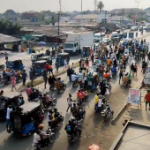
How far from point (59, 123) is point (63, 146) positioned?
1.98m

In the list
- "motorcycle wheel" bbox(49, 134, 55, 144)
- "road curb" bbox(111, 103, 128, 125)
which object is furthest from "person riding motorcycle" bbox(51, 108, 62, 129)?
"road curb" bbox(111, 103, 128, 125)

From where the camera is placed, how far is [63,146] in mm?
A: 11641

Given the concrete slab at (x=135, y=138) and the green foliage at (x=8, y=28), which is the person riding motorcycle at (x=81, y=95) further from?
the green foliage at (x=8, y=28)

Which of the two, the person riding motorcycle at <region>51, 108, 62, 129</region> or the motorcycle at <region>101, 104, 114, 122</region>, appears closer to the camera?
the person riding motorcycle at <region>51, 108, 62, 129</region>

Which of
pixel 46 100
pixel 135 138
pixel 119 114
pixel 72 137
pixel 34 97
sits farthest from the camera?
pixel 34 97

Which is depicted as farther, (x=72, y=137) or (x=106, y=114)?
(x=106, y=114)

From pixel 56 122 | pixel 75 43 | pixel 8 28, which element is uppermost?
pixel 8 28

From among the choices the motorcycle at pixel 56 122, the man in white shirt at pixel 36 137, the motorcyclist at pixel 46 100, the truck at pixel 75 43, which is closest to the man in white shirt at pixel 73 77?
the motorcyclist at pixel 46 100

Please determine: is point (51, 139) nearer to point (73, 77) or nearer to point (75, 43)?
point (73, 77)

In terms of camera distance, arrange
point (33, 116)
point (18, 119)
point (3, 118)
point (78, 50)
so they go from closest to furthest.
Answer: point (18, 119) < point (33, 116) < point (3, 118) < point (78, 50)

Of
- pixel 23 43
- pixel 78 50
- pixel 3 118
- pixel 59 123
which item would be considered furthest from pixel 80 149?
pixel 23 43

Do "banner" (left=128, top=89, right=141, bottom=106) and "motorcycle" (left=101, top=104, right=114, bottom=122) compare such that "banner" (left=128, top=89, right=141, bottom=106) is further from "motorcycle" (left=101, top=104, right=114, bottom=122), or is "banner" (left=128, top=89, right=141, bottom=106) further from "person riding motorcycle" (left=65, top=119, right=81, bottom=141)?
"person riding motorcycle" (left=65, top=119, right=81, bottom=141)

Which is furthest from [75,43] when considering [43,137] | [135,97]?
[43,137]

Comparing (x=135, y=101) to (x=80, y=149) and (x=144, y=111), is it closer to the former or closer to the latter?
(x=144, y=111)
